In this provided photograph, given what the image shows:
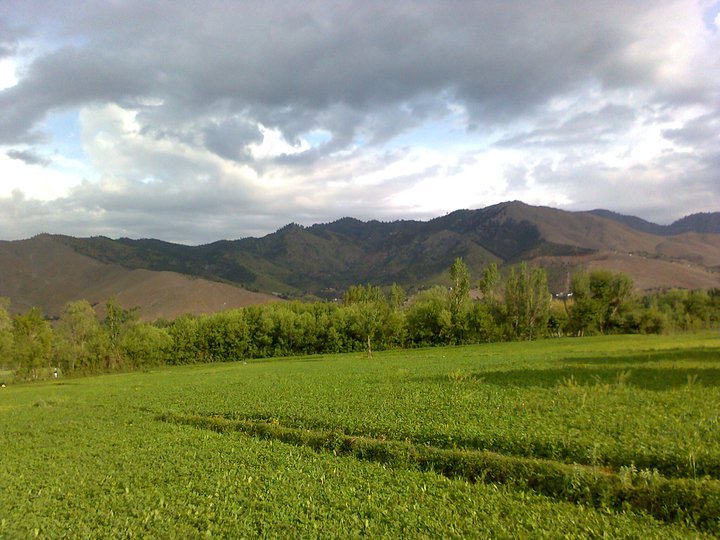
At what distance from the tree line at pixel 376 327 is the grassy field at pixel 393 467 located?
65.8m

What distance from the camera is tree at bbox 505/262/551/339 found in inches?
4006

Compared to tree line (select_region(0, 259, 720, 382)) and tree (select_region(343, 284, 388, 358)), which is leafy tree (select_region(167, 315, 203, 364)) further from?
tree (select_region(343, 284, 388, 358))

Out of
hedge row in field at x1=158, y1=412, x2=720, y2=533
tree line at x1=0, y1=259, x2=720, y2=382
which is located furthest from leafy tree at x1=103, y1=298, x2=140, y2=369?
hedge row in field at x1=158, y1=412, x2=720, y2=533

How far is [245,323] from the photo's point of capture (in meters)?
103

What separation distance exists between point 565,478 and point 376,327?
78288 mm

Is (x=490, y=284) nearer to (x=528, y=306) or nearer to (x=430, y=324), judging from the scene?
(x=528, y=306)

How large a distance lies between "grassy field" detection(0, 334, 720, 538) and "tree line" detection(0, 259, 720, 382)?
65834mm

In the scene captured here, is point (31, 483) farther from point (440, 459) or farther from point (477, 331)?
point (477, 331)

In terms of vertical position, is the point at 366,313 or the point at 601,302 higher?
the point at 366,313

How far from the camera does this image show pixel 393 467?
15.8 m

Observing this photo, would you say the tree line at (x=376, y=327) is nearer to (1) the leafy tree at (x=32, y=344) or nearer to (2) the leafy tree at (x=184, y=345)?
(2) the leafy tree at (x=184, y=345)

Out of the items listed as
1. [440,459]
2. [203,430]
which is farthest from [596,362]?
[203,430]

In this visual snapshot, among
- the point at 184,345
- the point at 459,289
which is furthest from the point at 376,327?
the point at 184,345

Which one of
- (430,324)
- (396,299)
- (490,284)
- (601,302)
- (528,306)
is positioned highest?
(490,284)
